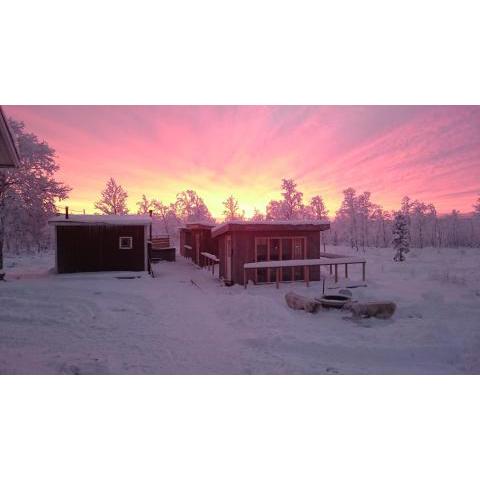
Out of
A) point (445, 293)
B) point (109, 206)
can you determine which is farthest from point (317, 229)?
point (109, 206)

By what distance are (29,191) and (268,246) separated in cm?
1504

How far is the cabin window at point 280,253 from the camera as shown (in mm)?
13086

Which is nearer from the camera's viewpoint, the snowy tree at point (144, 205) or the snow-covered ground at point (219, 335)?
the snow-covered ground at point (219, 335)

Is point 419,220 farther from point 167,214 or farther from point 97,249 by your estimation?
point 97,249

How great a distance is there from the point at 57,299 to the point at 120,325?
3388 mm

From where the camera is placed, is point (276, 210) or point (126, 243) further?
point (276, 210)

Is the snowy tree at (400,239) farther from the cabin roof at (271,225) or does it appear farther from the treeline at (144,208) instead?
the cabin roof at (271,225)

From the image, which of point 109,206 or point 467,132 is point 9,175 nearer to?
point 109,206

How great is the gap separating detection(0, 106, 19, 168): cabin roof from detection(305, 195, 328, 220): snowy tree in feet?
121

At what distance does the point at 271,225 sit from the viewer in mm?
12719

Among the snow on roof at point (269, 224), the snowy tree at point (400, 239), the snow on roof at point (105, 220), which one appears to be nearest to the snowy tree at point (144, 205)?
the snow on roof at point (105, 220)

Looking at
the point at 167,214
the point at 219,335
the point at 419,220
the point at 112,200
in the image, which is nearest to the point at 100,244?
the point at 219,335

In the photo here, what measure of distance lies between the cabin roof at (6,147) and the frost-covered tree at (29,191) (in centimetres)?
1127

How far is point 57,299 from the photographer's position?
9.33 m
